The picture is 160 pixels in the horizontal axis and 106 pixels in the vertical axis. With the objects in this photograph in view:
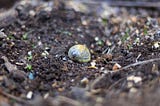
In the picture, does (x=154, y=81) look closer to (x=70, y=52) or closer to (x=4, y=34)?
(x=70, y=52)

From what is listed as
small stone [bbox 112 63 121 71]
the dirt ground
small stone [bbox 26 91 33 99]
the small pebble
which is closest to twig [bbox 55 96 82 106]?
the dirt ground

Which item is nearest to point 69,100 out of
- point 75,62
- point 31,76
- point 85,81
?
point 85,81

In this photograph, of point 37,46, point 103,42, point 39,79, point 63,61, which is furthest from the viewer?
point 103,42

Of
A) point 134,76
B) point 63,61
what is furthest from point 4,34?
point 134,76

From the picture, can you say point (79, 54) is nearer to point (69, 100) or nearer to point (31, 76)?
point (31, 76)

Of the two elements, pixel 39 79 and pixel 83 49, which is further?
pixel 83 49
